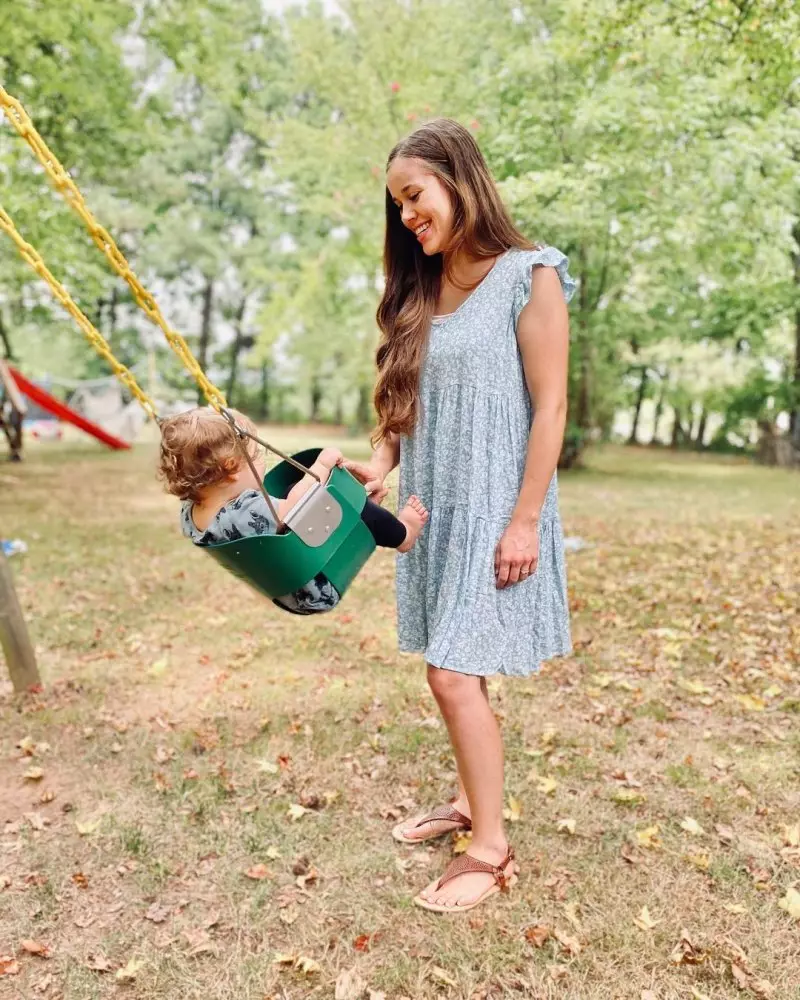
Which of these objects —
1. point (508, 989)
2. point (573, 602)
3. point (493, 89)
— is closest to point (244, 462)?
point (508, 989)

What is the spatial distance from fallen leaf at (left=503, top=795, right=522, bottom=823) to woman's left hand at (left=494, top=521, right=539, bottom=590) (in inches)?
40.5

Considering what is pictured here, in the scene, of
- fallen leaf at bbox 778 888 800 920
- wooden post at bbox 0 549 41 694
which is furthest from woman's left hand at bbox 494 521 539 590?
wooden post at bbox 0 549 41 694

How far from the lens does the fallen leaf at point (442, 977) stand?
6.56ft

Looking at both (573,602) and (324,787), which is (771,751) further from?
(573,602)

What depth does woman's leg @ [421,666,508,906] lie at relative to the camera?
2156 mm

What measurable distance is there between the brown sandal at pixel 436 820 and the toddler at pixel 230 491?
2.95ft

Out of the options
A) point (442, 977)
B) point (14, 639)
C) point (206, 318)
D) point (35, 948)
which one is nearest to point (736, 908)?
point (442, 977)

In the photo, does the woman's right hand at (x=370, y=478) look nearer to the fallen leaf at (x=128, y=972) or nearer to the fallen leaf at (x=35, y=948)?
the fallen leaf at (x=128, y=972)

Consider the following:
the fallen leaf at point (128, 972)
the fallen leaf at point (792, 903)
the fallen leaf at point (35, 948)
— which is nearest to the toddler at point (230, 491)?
the fallen leaf at point (128, 972)

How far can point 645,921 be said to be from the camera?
7.24ft

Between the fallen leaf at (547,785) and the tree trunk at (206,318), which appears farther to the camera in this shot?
the tree trunk at (206,318)

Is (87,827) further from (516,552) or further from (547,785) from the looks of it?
(516,552)

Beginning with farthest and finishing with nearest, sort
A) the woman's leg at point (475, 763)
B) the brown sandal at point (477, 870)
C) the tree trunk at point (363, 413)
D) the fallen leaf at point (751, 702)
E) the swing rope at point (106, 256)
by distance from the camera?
the tree trunk at point (363, 413)
the fallen leaf at point (751, 702)
the brown sandal at point (477, 870)
the woman's leg at point (475, 763)
the swing rope at point (106, 256)

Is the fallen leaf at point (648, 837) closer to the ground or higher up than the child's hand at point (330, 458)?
closer to the ground
